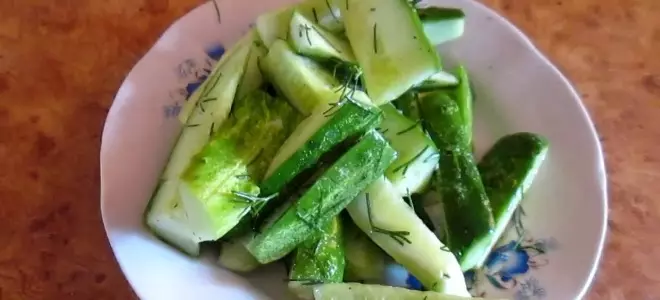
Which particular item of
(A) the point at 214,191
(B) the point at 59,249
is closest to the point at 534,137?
(A) the point at 214,191

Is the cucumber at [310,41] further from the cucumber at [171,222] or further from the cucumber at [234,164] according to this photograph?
the cucumber at [171,222]

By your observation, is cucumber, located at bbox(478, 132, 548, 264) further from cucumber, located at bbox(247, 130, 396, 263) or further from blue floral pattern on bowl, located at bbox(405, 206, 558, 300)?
cucumber, located at bbox(247, 130, 396, 263)

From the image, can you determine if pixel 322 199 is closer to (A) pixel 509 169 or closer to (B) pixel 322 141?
(B) pixel 322 141

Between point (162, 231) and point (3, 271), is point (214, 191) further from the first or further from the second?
point (3, 271)

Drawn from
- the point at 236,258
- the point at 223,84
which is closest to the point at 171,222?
the point at 236,258

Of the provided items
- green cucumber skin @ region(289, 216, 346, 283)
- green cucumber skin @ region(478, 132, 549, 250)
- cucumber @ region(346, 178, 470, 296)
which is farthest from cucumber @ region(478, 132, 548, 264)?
green cucumber skin @ region(289, 216, 346, 283)

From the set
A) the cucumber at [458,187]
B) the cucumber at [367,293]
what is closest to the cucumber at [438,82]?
the cucumber at [458,187]
